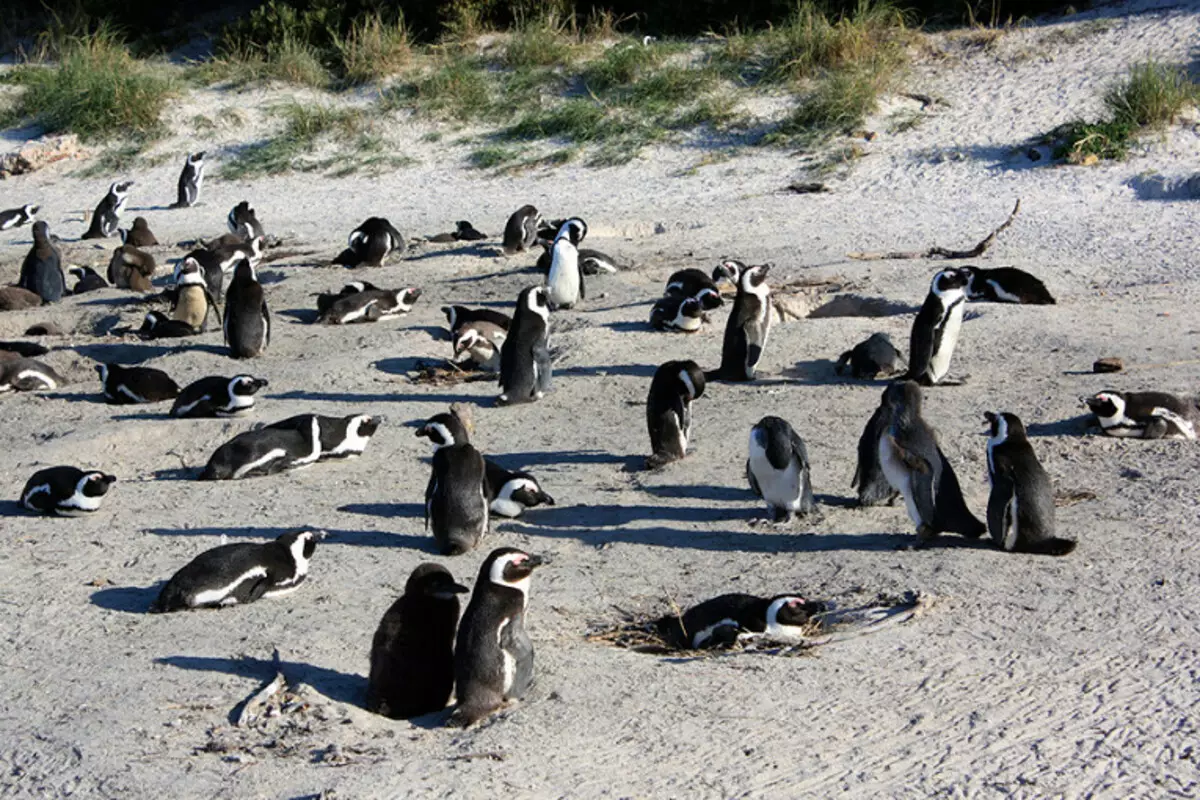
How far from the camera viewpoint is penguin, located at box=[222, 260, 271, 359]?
10219 mm

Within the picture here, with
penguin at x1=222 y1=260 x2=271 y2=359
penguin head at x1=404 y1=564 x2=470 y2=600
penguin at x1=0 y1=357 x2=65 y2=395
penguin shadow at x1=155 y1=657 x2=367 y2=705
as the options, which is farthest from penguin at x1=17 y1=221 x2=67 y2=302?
penguin head at x1=404 y1=564 x2=470 y2=600

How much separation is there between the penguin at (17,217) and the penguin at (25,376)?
21.8 ft

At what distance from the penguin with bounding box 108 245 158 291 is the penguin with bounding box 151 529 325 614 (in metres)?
7.54

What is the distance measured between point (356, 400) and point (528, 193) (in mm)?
6433

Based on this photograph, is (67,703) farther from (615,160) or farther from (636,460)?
(615,160)

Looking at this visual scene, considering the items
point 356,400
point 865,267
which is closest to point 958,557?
point 356,400

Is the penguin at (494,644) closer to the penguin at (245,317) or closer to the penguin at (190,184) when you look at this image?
the penguin at (245,317)

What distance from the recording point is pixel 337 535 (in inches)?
267

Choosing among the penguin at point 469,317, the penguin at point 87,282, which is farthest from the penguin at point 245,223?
the penguin at point 469,317

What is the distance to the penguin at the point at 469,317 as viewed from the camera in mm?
10078

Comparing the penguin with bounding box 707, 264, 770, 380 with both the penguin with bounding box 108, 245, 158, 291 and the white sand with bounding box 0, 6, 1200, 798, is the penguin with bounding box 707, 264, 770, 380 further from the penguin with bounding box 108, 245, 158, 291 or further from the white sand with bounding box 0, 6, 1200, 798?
the penguin with bounding box 108, 245, 158, 291

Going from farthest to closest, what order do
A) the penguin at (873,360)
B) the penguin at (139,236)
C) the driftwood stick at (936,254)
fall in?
the penguin at (139,236)
the driftwood stick at (936,254)
the penguin at (873,360)

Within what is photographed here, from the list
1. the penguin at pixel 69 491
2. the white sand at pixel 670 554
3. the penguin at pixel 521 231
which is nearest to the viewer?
the white sand at pixel 670 554

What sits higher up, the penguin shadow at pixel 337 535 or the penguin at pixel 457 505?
the penguin at pixel 457 505
